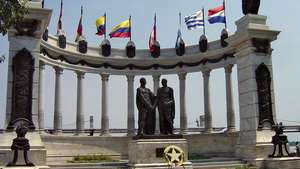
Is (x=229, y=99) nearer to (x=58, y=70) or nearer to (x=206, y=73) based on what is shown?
(x=206, y=73)

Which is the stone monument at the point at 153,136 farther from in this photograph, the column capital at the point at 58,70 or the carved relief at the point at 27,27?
the column capital at the point at 58,70

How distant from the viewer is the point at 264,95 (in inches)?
1150

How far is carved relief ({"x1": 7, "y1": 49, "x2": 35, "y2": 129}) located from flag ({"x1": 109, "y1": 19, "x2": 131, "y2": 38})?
2620 centimetres

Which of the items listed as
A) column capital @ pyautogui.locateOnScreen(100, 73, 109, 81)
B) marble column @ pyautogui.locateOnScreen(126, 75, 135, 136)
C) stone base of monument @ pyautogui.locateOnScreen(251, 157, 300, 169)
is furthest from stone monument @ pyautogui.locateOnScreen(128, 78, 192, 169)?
column capital @ pyautogui.locateOnScreen(100, 73, 109, 81)

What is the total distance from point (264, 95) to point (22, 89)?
1743 centimetres

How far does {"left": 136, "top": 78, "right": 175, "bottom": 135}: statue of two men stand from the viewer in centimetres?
2477

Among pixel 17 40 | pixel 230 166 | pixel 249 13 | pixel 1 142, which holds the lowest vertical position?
pixel 230 166

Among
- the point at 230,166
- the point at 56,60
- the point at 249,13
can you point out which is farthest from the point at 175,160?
the point at 56,60

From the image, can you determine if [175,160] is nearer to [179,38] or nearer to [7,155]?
[7,155]

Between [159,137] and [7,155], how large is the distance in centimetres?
919

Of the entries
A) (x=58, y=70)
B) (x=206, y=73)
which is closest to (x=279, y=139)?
(x=206, y=73)

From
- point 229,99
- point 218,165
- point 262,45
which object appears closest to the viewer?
point 218,165

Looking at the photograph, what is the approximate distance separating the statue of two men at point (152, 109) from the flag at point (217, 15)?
84.0 ft

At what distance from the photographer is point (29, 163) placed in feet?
70.3
